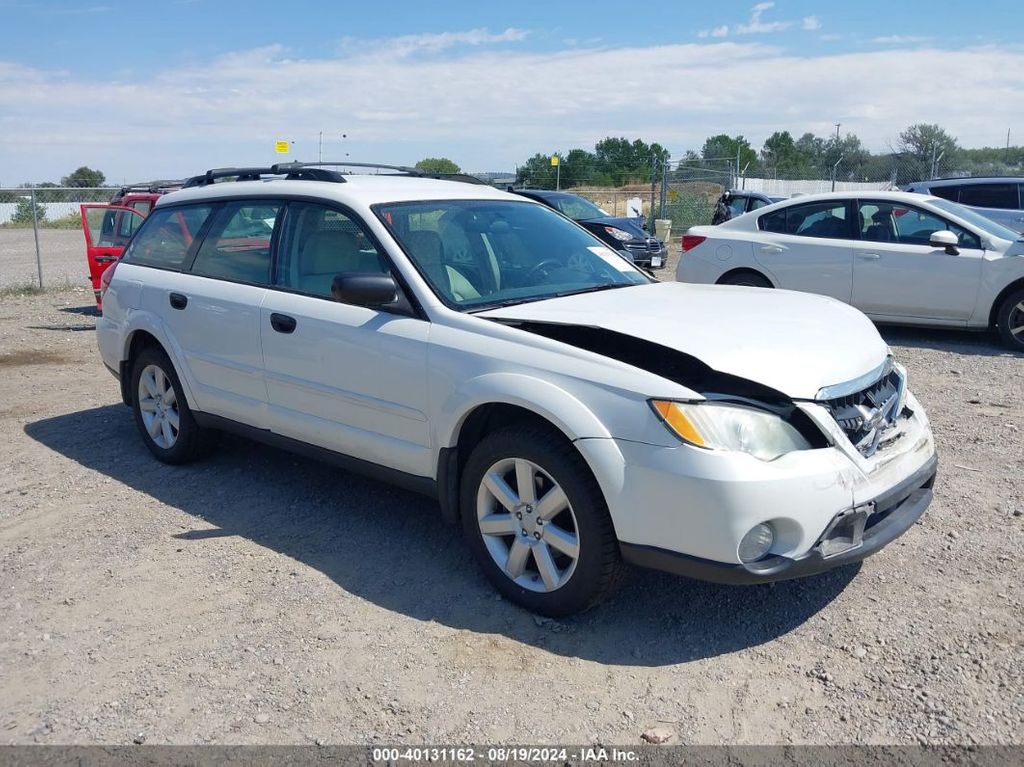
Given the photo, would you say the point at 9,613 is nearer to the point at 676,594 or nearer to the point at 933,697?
the point at 676,594

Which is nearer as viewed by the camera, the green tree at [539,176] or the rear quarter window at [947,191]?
the rear quarter window at [947,191]

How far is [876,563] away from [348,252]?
296cm

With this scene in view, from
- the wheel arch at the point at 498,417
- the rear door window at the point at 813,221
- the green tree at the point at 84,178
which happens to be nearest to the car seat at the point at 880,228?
the rear door window at the point at 813,221

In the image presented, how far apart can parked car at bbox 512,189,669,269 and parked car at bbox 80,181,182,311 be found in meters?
5.83

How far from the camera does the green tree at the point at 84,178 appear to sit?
50750 millimetres

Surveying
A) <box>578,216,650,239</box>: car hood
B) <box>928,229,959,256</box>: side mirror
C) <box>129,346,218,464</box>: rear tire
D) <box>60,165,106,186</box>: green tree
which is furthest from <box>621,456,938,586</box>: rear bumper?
<box>60,165,106,186</box>: green tree

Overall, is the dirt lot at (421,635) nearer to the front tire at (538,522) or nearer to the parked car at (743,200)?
the front tire at (538,522)

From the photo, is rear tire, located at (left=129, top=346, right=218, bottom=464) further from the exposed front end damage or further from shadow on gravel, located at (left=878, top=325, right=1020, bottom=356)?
shadow on gravel, located at (left=878, top=325, right=1020, bottom=356)

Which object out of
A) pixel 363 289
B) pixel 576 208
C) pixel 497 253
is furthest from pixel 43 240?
pixel 363 289

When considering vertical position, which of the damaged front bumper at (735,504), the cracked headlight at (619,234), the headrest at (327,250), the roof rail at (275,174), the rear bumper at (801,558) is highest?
the roof rail at (275,174)

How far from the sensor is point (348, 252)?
4617 mm

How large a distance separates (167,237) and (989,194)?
11.5 m

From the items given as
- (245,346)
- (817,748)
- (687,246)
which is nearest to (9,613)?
(245,346)

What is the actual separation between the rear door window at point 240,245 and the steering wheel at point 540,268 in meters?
1.46
